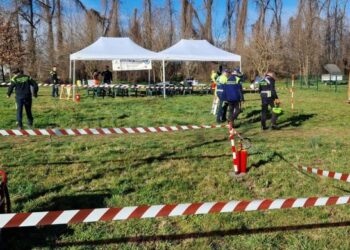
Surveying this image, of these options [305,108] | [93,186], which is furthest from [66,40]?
[93,186]

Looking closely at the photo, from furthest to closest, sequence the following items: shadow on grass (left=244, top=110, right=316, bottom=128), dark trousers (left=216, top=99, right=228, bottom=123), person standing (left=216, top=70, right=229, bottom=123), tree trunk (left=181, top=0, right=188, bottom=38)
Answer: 1. tree trunk (left=181, top=0, right=188, bottom=38)
2. shadow on grass (left=244, top=110, right=316, bottom=128)
3. dark trousers (left=216, top=99, right=228, bottom=123)
4. person standing (left=216, top=70, right=229, bottom=123)

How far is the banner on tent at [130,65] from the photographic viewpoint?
24.2m

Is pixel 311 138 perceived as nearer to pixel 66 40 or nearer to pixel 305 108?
pixel 305 108

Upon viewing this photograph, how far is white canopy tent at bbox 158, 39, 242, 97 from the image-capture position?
906 inches

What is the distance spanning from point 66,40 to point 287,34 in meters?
24.7

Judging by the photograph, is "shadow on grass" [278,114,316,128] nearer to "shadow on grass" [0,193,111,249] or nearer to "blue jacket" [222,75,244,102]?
"blue jacket" [222,75,244,102]

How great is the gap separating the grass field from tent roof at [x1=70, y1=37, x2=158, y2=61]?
893 centimetres

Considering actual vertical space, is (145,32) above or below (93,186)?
above

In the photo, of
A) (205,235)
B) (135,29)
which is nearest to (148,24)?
(135,29)

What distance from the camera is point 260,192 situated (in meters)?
6.43

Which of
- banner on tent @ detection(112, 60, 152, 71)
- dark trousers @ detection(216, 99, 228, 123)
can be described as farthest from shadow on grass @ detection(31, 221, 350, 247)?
banner on tent @ detection(112, 60, 152, 71)

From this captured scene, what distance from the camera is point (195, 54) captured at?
23531 mm

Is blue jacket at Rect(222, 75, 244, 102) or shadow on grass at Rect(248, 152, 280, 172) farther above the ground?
blue jacket at Rect(222, 75, 244, 102)

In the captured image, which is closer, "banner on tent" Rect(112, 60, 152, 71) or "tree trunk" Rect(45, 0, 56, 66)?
"banner on tent" Rect(112, 60, 152, 71)
